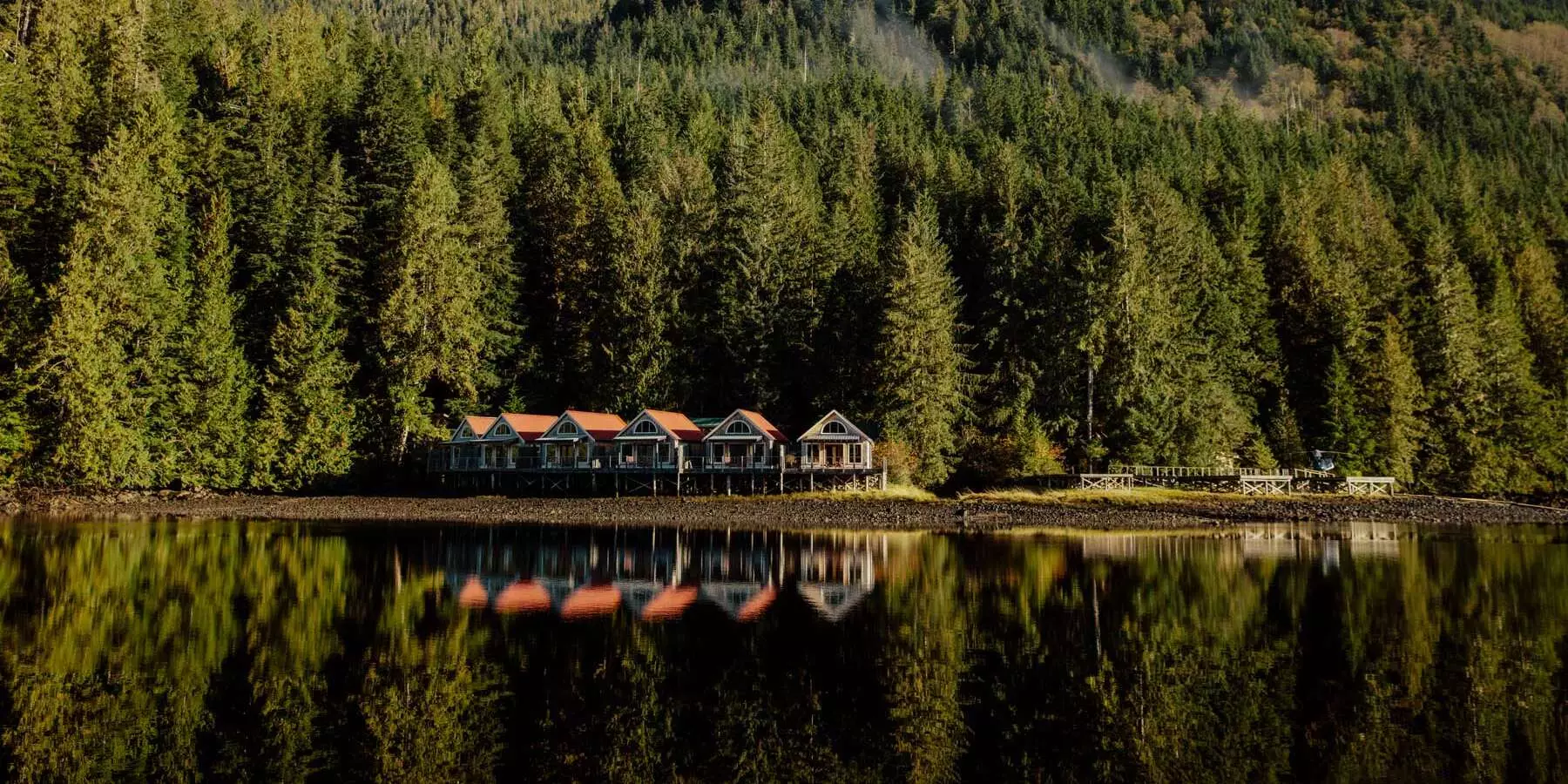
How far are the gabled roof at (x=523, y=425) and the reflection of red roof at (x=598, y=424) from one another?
9.12 ft

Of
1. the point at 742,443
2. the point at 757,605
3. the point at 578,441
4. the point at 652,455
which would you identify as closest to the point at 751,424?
the point at 742,443

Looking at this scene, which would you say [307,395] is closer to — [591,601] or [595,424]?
[595,424]

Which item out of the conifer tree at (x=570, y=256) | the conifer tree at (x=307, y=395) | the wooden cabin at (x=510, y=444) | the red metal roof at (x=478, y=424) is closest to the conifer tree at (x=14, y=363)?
the conifer tree at (x=307, y=395)

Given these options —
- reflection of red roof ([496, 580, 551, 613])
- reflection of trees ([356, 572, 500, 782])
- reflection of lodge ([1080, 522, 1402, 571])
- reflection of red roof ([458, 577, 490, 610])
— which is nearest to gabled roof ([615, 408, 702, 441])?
reflection of lodge ([1080, 522, 1402, 571])

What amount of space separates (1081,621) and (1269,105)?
19558cm

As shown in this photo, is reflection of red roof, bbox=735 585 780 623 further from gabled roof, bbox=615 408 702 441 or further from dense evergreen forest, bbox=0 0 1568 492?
gabled roof, bbox=615 408 702 441

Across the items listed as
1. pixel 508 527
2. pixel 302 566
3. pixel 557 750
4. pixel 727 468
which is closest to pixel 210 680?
pixel 557 750

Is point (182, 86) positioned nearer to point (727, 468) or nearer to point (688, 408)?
point (688, 408)

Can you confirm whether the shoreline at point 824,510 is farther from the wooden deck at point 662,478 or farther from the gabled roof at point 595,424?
the gabled roof at point 595,424

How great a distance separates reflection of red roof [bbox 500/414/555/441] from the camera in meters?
66.9

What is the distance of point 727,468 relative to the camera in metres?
63.5

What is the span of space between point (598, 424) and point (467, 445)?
8479 millimetres

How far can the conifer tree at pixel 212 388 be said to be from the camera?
57.6 m

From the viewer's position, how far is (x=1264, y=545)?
37.8 meters
